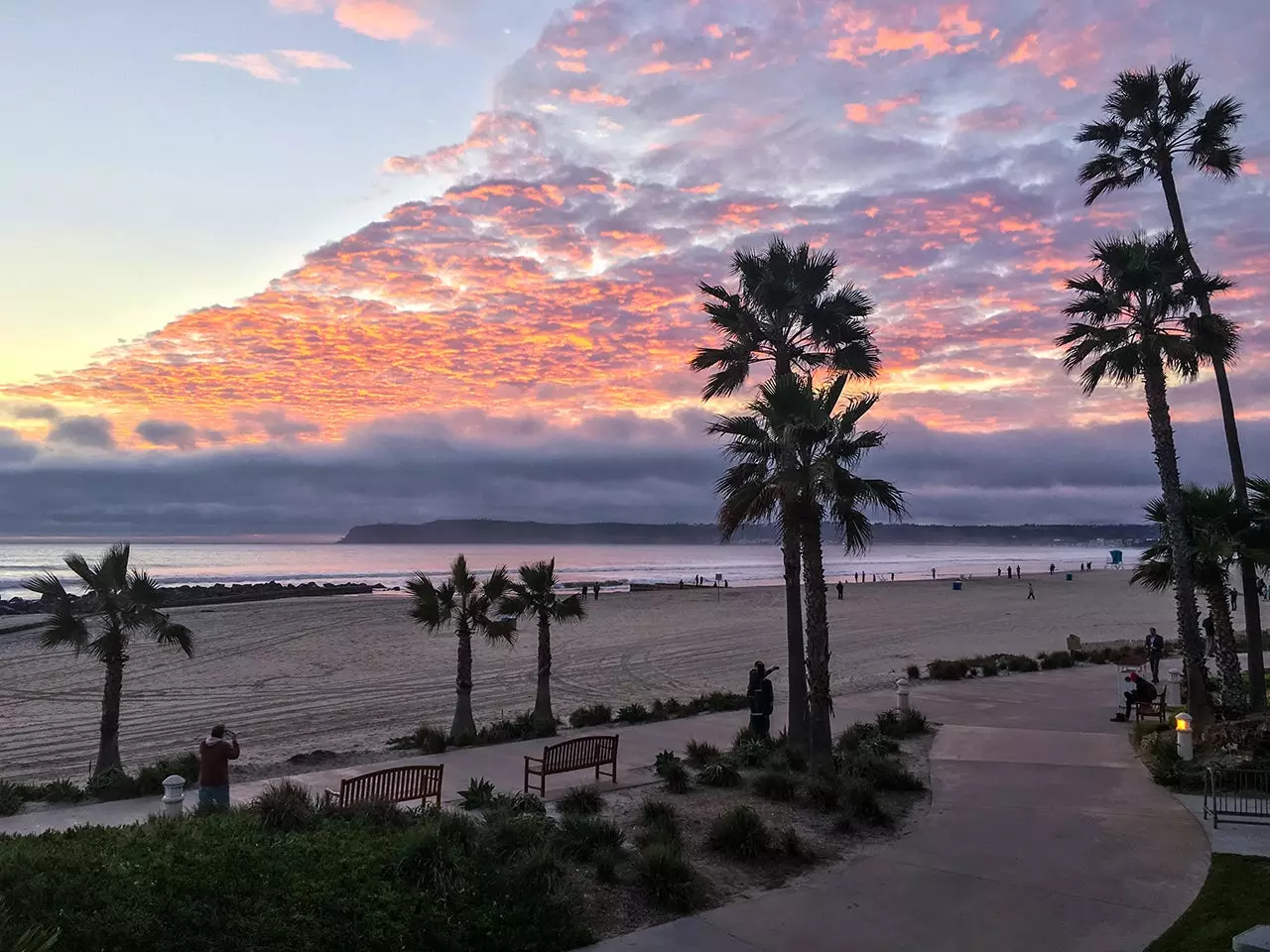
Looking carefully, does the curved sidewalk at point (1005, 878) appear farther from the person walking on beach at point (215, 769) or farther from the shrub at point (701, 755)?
the person walking on beach at point (215, 769)

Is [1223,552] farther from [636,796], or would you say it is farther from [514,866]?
[514,866]

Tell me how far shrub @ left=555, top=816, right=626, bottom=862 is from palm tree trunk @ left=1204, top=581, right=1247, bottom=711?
12.5 metres

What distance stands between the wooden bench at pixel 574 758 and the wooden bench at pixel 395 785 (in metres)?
1.41

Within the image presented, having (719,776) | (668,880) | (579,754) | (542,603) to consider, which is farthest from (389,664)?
(668,880)

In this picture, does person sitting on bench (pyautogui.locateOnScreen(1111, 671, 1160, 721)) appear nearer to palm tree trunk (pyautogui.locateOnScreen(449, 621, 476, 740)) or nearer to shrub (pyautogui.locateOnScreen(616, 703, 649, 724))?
shrub (pyautogui.locateOnScreen(616, 703, 649, 724))

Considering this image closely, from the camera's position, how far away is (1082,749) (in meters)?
15.4

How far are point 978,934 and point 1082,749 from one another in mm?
9159

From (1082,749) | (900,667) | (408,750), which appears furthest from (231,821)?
(900,667)

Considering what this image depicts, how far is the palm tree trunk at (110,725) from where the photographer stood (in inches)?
554

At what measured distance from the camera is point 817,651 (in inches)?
541

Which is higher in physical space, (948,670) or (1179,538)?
(1179,538)

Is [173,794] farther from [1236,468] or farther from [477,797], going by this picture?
[1236,468]

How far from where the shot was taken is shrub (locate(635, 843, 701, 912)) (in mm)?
8445

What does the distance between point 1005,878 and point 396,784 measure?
764 cm
